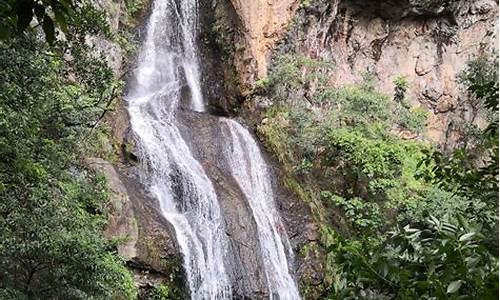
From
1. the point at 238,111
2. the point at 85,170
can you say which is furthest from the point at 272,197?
the point at 85,170

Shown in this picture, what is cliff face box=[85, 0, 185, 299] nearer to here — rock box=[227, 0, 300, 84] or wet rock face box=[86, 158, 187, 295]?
wet rock face box=[86, 158, 187, 295]

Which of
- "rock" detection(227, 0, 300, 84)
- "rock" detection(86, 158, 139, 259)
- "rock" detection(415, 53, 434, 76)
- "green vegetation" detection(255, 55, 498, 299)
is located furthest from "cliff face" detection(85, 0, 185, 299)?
"rock" detection(415, 53, 434, 76)

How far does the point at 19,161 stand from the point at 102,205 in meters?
3.09

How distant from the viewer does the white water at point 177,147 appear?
31.9 feet

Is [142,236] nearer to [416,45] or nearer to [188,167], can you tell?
[188,167]

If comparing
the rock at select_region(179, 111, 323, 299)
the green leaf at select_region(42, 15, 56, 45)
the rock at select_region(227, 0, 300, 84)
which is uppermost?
the rock at select_region(227, 0, 300, 84)

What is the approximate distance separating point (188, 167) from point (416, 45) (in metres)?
9.11

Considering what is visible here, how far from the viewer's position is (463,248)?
5.41 feet

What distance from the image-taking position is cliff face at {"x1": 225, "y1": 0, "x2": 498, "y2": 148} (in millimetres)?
16266

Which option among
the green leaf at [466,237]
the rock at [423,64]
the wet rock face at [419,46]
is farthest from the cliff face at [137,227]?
the rock at [423,64]

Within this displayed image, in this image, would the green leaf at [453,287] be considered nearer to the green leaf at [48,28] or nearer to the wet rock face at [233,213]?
the green leaf at [48,28]

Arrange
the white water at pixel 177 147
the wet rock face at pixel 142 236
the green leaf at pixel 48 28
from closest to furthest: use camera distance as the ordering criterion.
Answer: the green leaf at pixel 48 28
the wet rock face at pixel 142 236
the white water at pixel 177 147

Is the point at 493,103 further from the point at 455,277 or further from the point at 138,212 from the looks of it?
the point at 138,212

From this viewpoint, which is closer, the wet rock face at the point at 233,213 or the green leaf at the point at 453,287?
the green leaf at the point at 453,287
